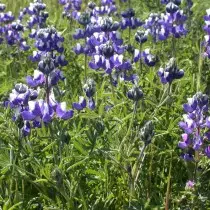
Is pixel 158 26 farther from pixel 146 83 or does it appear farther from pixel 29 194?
pixel 29 194

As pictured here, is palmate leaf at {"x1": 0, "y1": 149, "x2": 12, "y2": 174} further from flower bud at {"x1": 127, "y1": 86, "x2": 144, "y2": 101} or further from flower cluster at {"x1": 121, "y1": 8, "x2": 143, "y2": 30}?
flower cluster at {"x1": 121, "y1": 8, "x2": 143, "y2": 30}

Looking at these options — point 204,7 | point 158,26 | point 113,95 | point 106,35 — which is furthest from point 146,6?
point 113,95

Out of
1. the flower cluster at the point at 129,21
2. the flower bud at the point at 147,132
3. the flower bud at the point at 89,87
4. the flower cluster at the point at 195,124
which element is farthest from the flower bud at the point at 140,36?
the flower bud at the point at 147,132

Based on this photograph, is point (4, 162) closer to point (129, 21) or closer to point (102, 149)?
point (102, 149)

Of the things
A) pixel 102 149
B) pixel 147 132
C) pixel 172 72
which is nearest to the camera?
pixel 147 132

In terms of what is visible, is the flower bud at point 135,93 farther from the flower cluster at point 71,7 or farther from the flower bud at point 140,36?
the flower cluster at point 71,7

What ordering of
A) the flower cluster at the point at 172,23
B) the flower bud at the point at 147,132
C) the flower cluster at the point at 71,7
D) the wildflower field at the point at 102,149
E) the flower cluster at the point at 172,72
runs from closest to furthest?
1. the flower bud at the point at 147,132
2. the wildflower field at the point at 102,149
3. the flower cluster at the point at 172,72
4. the flower cluster at the point at 172,23
5. the flower cluster at the point at 71,7

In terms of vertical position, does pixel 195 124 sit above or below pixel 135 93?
below

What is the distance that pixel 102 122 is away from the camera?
86.2 inches

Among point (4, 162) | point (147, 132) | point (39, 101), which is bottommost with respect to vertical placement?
point (4, 162)

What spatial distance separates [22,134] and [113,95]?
1.98 ft

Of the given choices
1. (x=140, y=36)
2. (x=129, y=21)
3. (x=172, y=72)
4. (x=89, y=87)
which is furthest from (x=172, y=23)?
(x=89, y=87)

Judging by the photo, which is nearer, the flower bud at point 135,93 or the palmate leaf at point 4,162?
the palmate leaf at point 4,162

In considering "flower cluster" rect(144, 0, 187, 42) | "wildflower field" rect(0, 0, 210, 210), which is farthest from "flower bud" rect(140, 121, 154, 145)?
"flower cluster" rect(144, 0, 187, 42)
